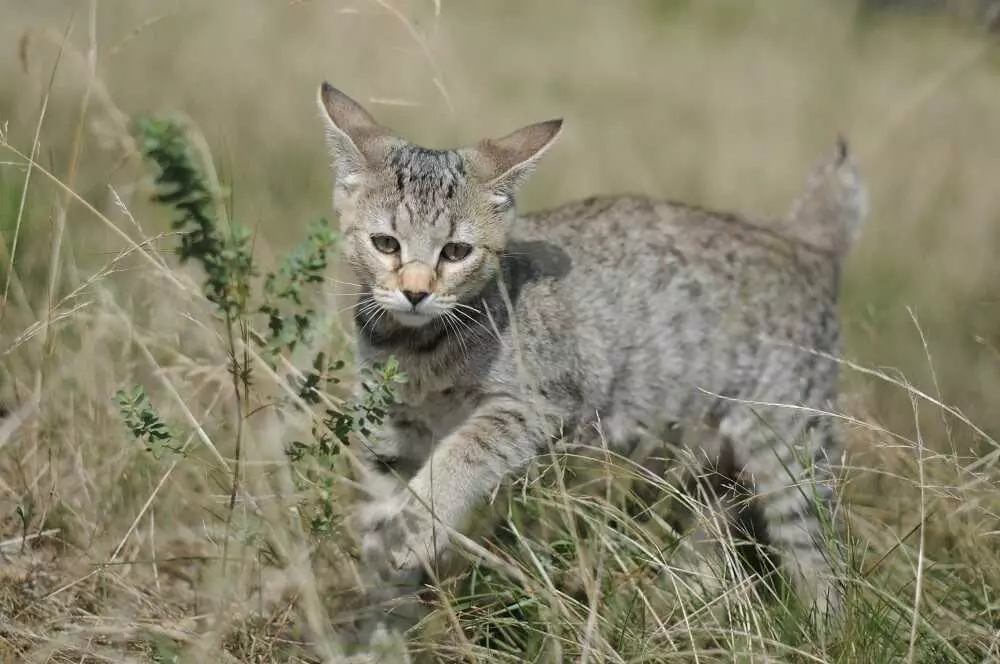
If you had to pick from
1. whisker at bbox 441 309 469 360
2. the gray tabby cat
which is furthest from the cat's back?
whisker at bbox 441 309 469 360

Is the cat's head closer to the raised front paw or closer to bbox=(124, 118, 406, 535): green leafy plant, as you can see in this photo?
bbox=(124, 118, 406, 535): green leafy plant

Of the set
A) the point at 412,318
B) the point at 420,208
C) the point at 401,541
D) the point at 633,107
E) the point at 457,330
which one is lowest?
the point at 633,107

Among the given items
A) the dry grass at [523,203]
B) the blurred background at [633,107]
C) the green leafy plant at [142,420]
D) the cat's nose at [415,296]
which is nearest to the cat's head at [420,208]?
the cat's nose at [415,296]

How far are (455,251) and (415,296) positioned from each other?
11.4 inches

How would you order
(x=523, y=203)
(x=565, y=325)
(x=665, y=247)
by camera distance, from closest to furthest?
(x=565, y=325), (x=665, y=247), (x=523, y=203)

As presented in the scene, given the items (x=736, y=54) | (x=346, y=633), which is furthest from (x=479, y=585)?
(x=736, y=54)

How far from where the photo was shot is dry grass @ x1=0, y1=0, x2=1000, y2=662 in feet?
9.48

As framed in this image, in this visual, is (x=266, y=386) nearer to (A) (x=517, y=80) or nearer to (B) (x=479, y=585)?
(B) (x=479, y=585)

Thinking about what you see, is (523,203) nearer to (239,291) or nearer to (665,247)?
(665,247)

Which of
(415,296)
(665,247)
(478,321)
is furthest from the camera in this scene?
(665,247)

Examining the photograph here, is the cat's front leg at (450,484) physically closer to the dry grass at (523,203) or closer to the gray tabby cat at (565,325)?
the gray tabby cat at (565,325)

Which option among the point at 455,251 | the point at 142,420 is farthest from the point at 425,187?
the point at 142,420

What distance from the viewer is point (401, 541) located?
10.5 ft

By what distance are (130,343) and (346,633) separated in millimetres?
1454
